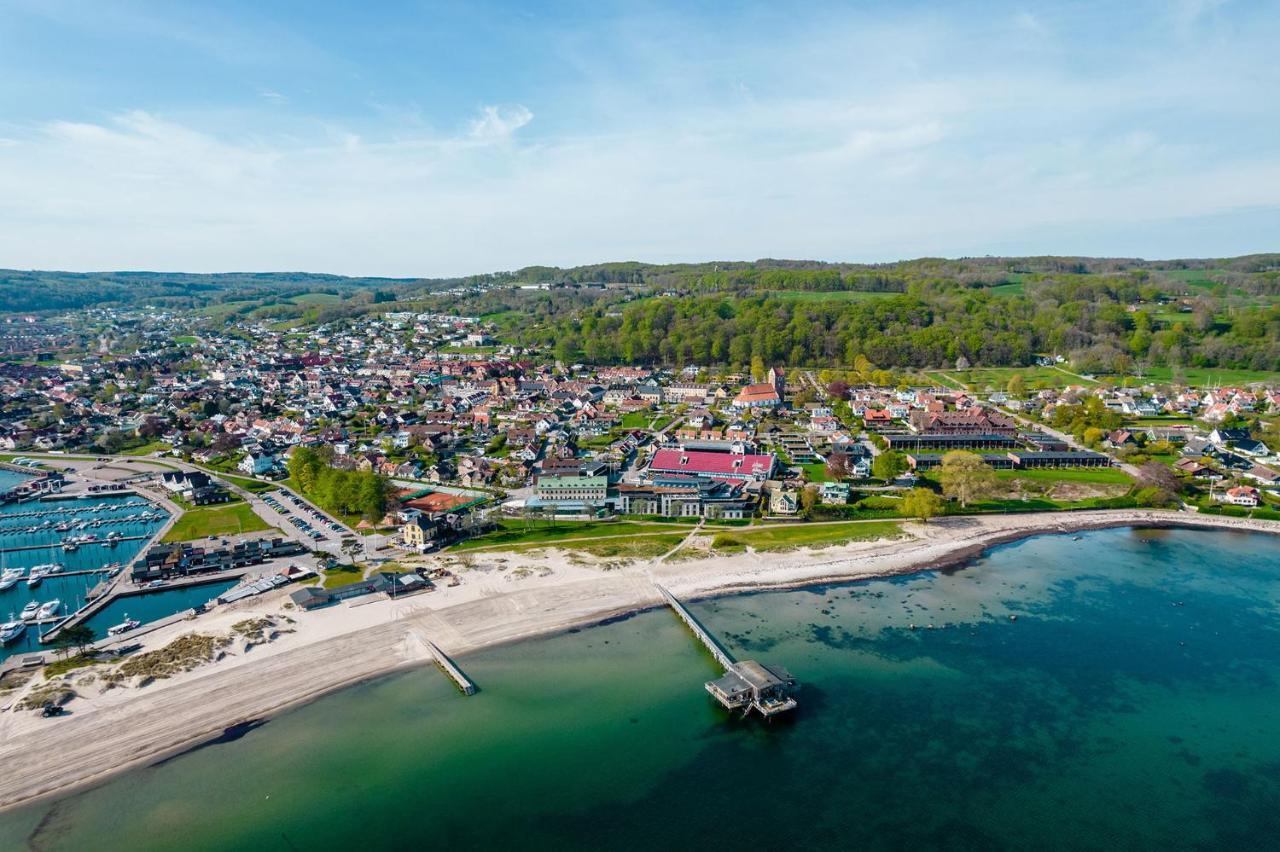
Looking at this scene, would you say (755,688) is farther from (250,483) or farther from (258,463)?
(258,463)

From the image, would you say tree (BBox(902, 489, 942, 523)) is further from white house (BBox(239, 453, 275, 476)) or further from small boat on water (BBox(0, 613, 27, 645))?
white house (BBox(239, 453, 275, 476))

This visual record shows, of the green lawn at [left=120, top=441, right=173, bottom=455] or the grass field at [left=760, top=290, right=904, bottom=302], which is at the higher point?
the grass field at [left=760, top=290, right=904, bottom=302]

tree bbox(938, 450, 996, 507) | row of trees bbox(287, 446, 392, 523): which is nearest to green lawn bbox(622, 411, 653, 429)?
row of trees bbox(287, 446, 392, 523)

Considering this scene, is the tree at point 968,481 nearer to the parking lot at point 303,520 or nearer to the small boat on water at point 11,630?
the parking lot at point 303,520

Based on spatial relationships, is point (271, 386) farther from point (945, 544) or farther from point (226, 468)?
point (945, 544)

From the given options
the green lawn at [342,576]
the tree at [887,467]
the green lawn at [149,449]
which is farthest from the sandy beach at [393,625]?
the green lawn at [149,449]
